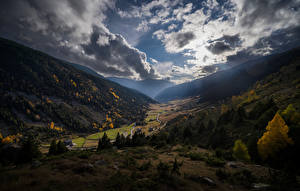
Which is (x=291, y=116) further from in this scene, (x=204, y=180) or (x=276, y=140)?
(x=204, y=180)

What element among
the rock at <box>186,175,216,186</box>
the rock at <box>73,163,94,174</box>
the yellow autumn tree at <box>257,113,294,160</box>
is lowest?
the rock at <box>73,163,94,174</box>

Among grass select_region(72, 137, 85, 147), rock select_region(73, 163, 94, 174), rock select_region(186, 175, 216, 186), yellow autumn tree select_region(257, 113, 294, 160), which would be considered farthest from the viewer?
grass select_region(72, 137, 85, 147)

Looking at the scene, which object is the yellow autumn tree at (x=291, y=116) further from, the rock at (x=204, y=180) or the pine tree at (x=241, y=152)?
the rock at (x=204, y=180)

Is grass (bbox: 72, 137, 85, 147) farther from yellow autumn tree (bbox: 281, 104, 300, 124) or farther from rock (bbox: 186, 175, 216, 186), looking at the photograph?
yellow autumn tree (bbox: 281, 104, 300, 124)

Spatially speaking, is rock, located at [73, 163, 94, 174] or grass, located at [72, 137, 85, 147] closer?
rock, located at [73, 163, 94, 174]

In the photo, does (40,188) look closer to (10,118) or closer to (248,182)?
(248,182)

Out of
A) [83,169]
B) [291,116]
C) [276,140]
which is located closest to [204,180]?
[83,169]

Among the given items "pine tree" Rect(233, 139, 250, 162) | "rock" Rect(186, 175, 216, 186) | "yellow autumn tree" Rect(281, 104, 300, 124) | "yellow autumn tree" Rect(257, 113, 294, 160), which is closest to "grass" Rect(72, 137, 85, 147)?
"pine tree" Rect(233, 139, 250, 162)

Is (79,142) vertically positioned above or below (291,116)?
below

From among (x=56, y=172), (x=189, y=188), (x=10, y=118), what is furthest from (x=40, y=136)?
(x=189, y=188)

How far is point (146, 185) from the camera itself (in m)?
10.9

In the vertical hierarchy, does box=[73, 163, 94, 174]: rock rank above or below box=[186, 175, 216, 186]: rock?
below

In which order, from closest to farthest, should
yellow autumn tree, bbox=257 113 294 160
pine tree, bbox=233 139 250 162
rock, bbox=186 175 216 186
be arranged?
rock, bbox=186 175 216 186 < yellow autumn tree, bbox=257 113 294 160 < pine tree, bbox=233 139 250 162

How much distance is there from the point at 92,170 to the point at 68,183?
3.61 metres
